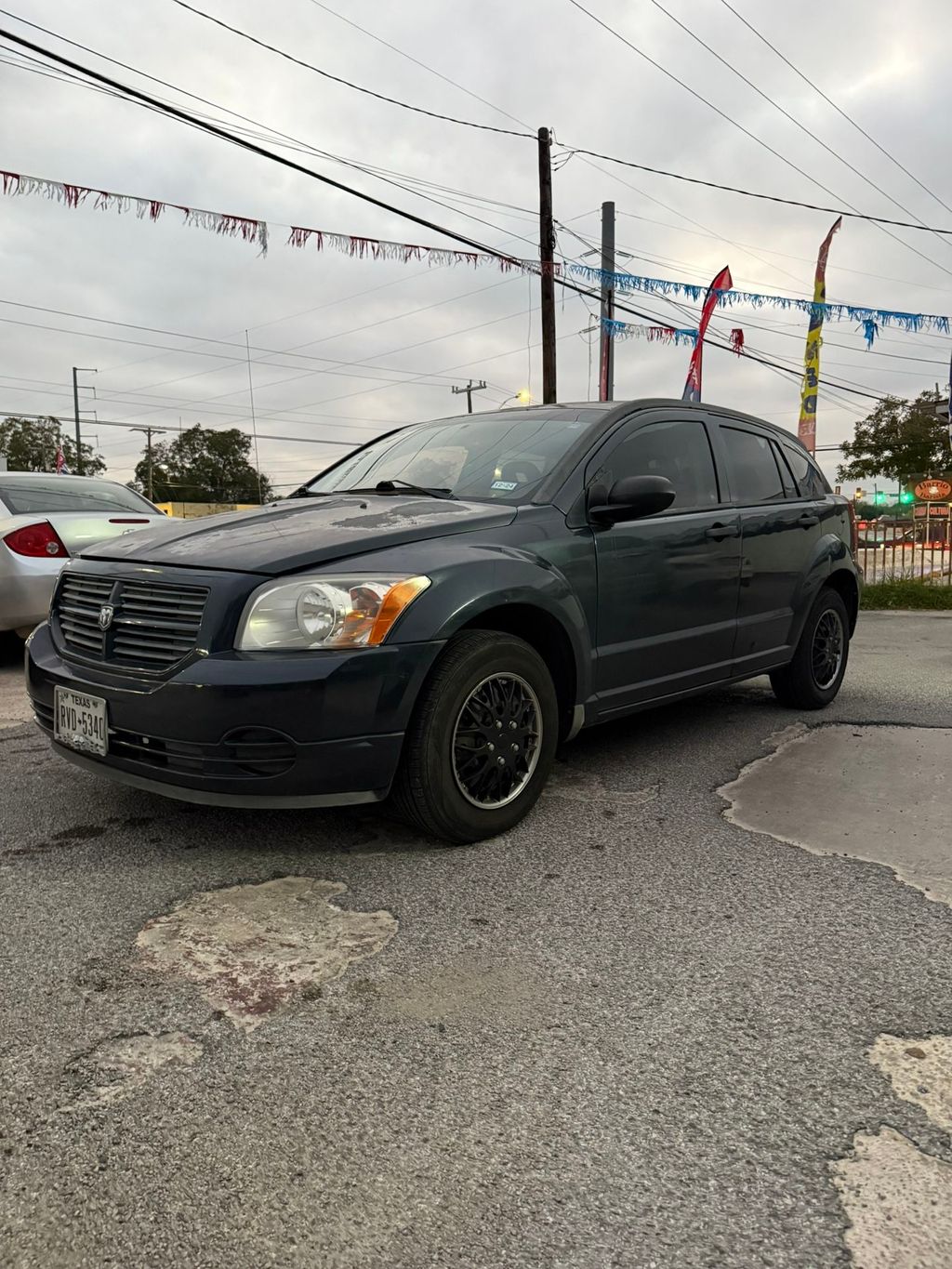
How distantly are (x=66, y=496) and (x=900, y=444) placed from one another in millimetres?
48378

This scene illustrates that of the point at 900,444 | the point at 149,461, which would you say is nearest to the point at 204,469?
the point at 149,461

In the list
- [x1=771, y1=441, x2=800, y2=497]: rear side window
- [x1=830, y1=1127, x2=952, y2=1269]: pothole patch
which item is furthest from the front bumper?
[x1=771, y1=441, x2=800, y2=497]: rear side window

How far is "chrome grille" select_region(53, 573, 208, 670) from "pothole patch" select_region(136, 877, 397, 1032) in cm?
78

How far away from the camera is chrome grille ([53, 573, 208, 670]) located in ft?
9.66

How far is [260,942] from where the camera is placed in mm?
2469

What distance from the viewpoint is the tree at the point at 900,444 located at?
1843 inches

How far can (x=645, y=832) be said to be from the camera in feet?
10.9

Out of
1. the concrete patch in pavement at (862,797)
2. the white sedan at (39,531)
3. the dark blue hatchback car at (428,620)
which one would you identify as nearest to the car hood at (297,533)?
the dark blue hatchback car at (428,620)

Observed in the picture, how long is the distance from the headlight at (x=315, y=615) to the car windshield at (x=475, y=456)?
99cm

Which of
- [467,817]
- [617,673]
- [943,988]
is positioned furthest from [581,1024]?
[617,673]

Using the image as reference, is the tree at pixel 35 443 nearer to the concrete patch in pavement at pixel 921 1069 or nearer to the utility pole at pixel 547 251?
the utility pole at pixel 547 251

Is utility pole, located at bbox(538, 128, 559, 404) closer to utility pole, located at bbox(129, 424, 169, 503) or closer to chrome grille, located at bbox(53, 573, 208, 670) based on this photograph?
chrome grille, located at bbox(53, 573, 208, 670)

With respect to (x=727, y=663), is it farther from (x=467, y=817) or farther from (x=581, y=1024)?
(x=581, y=1024)

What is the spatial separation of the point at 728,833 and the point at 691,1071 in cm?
149
